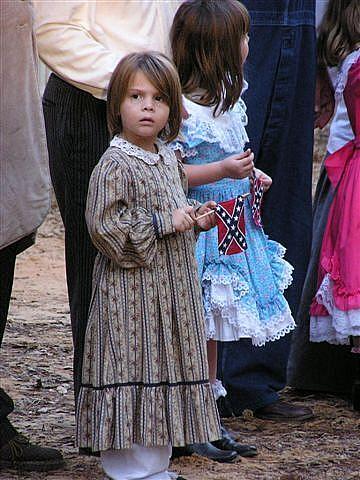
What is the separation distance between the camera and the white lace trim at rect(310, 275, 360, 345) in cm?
444

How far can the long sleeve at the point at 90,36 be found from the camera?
11.4ft

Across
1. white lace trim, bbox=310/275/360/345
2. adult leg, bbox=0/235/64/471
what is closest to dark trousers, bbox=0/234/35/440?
adult leg, bbox=0/235/64/471

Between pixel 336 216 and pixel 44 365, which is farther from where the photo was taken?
pixel 44 365

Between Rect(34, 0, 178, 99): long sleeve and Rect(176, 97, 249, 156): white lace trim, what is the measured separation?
0.36 meters

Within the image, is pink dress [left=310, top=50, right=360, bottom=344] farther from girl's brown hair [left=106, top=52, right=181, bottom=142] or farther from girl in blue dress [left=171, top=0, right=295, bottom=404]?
girl's brown hair [left=106, top=52, right=181, bottom=142]

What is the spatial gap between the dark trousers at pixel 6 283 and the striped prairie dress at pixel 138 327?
0.95ft

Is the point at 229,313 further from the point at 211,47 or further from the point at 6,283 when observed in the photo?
the point at 211,47

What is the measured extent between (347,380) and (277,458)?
1079 mm

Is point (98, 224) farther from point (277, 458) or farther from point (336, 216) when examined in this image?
point (336, 216)

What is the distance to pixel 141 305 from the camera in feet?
11.0

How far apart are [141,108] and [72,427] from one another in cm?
152

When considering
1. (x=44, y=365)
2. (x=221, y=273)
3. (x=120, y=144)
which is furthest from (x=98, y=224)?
(x=44, y=365)

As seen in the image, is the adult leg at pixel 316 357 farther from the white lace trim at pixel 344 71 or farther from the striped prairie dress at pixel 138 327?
the striped prairie dress at pixel 138 327

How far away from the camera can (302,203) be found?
181 inches
